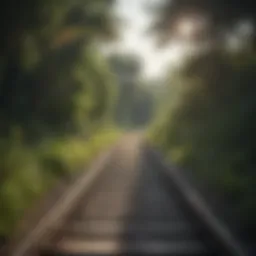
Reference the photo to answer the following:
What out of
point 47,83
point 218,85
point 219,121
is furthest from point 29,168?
point 218,85

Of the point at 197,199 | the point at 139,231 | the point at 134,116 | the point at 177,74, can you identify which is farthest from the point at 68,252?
the point at 177,74

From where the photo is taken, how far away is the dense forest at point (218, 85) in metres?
6.73

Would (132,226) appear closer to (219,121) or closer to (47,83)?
(47,83)

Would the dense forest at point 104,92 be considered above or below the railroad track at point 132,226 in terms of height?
above

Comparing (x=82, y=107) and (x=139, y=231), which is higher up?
(x=82, y=107)

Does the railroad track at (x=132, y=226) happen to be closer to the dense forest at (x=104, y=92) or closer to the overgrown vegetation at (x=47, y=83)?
the dense forest at (x=104, y=92)

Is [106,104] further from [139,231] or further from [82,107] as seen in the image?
[139,231]

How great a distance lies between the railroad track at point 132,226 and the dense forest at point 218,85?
627 millimetres

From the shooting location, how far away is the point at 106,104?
23.2 ft

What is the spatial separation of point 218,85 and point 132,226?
168 inches

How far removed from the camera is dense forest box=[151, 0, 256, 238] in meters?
6.73

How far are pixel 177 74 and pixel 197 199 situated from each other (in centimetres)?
336

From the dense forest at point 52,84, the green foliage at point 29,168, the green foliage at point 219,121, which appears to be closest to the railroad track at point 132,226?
the green foliage at point 29,168

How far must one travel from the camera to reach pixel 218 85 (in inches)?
327
